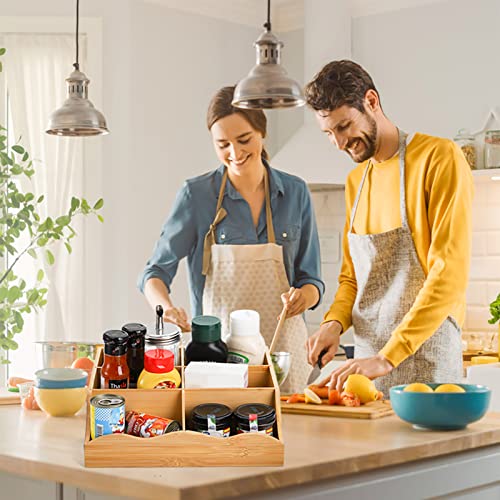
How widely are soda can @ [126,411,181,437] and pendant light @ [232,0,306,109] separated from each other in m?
1.17

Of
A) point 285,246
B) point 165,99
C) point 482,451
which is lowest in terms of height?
point 482,451

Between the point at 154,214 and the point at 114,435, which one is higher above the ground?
the point at 154,214

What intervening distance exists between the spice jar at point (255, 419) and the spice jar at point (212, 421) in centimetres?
2

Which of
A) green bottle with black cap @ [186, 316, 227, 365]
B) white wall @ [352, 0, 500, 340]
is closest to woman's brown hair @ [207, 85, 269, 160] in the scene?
green bottle with black cap @ [186, 316, 227, 365]

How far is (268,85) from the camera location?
265 cm

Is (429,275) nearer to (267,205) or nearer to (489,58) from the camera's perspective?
(267,205)

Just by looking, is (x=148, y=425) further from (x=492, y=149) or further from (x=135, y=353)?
(x=492, y=149)

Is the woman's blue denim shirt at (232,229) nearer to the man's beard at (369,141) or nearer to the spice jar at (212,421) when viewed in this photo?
the man's beard at (369,141)

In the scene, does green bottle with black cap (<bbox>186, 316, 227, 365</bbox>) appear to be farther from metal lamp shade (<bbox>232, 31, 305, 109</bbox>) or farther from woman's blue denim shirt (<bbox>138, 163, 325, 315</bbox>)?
woman's blue denim shirt (<bbox>138, 163, 325, 315</bbox>)

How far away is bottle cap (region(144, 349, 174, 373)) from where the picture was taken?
187 centimetres

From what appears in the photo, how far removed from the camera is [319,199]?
553 centimetres

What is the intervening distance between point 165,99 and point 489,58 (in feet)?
5.46

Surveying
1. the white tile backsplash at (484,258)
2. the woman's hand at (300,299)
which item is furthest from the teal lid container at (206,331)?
the white tile backsplash at (484,258)

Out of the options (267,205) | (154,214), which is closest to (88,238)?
(154,214)
